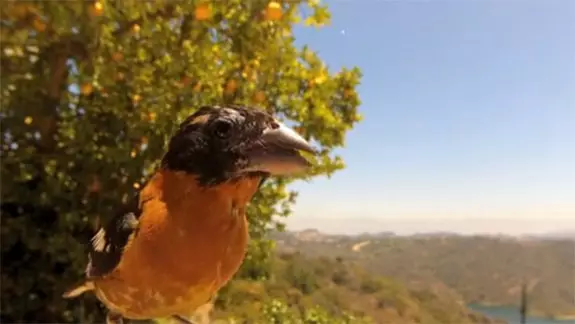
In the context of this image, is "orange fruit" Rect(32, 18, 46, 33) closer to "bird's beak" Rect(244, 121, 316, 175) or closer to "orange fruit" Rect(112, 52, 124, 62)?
"orange fruit" Rect(112, 52, 124, 62)

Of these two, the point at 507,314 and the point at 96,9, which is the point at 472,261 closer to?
the point at 507,314

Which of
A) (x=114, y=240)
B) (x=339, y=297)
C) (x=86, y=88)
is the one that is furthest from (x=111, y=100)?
(x=339, y=297)

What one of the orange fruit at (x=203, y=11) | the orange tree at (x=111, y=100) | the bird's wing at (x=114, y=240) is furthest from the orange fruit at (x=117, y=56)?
the bird's wing at (x=114, y=240)

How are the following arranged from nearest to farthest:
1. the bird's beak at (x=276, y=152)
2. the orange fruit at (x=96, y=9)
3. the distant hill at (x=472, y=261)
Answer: the bird's beak at (x=276, y=152), the orange fruit at (x=96, y=9), the distant hill at (x=472, y=261)

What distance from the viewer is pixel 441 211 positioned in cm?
85

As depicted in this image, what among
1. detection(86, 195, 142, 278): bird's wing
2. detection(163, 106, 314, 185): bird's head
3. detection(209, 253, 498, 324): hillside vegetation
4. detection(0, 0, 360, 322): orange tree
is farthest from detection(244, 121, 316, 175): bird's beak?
detection(209, 253, 498, 324): hillside vegetation

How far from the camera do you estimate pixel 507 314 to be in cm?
89

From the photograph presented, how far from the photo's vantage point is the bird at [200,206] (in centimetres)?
53

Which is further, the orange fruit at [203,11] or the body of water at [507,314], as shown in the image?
the body of water at [507,314]

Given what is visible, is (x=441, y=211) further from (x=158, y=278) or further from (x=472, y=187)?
(x=158, y=278)

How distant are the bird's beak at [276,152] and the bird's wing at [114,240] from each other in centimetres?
12

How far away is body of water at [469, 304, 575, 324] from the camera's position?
2.86 ft

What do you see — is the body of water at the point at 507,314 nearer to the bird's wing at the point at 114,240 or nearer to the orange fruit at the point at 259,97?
the orange fruit at the point at 259,97

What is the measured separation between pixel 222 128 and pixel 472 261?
482 mm
